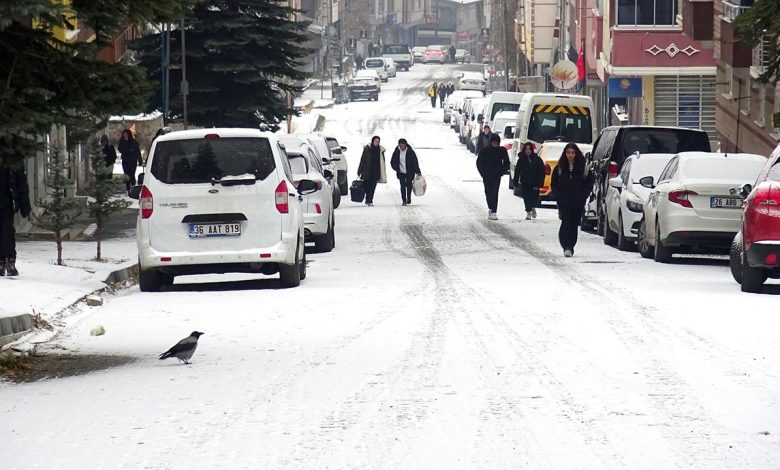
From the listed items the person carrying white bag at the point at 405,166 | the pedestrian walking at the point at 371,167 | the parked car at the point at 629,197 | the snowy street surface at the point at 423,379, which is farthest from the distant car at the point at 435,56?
the snowy street surface at the point at 423,379

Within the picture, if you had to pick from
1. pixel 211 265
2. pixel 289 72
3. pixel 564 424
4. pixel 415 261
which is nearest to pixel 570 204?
pixel 415 261

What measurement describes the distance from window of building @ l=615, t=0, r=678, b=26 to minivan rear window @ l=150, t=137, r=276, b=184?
127 feet

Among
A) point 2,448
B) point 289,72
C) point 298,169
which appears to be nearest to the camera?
point 2,448

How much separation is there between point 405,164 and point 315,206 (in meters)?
14.7

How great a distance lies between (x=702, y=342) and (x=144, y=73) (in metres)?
4.34

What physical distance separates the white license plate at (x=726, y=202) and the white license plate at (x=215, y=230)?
708 cm

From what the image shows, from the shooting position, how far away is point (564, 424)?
9.22 metres

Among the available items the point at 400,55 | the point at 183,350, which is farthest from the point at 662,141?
the point at 400,55

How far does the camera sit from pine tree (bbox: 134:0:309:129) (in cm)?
4228

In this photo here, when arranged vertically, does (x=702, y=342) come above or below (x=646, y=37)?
below

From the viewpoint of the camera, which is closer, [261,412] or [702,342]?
[261,412]

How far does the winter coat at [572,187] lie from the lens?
→ 81.7ft

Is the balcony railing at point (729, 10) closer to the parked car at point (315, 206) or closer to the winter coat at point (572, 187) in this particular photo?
the winter coat at point (572, 187)

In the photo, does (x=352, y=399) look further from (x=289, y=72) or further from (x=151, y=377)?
(x=289, y=72)
